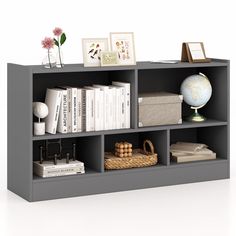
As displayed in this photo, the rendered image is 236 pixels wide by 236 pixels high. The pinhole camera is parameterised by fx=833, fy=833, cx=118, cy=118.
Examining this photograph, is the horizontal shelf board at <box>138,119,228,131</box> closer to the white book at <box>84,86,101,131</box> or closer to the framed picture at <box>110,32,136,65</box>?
the white book at <box>84,86,101,131</box>

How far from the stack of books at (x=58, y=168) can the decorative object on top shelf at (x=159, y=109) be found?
68 centimetres

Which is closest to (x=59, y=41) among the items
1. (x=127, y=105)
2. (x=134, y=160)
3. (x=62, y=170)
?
(x=127, y=105)

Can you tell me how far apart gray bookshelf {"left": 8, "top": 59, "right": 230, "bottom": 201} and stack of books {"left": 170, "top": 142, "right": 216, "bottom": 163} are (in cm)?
8

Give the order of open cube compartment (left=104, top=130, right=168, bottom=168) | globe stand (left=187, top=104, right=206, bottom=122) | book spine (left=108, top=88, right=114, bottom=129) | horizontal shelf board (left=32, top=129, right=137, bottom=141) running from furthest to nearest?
globe stand (left=187, top=104, right=206, bottom=122) < open cube compartment (left=104, top=130, right=168, bottom=168) < book spine (left=108, top=88, right=114, bottom=129) < horizontal shelf board (left=32, top=129, right=137, bottom=141)

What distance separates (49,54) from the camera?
7.02 meters

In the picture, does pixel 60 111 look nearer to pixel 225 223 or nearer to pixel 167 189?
pixel 167 189

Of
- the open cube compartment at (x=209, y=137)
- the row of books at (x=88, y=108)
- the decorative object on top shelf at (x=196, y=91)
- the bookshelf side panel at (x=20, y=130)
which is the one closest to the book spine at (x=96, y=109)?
the row of books at (x=88, y=108)

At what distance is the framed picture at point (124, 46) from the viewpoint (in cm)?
725

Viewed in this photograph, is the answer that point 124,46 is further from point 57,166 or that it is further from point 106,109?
point 57,166

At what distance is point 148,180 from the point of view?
7367 mm

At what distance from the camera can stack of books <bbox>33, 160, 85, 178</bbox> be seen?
695 cm

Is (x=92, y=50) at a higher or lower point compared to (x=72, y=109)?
higher

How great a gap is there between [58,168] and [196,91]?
152 centimetres

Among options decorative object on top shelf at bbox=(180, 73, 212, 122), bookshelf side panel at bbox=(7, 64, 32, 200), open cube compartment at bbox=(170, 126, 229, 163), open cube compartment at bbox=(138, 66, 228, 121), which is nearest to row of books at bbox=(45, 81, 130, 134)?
bookshelf side panel at bbox=(7, 64, 32, 200)
